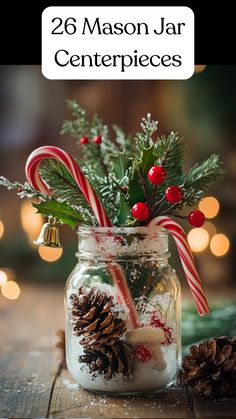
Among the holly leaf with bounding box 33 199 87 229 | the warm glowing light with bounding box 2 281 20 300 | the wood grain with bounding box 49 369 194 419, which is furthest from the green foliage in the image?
the warm glowing light with bounding box 2 281 20 300

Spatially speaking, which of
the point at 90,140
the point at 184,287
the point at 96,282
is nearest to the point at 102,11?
the point at 90,140

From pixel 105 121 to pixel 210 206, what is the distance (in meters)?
0.61

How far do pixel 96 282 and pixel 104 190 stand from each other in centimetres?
15

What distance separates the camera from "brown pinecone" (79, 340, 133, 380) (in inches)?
35.7

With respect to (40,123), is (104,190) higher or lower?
lower

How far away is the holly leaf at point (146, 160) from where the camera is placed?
0.94 m

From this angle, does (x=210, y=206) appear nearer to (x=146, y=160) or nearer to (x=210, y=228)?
(x=210, y=228)

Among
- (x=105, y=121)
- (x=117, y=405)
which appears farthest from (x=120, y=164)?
(x=105, y=121)

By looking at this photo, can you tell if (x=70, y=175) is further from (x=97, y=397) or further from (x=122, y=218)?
(x=97, y=397)

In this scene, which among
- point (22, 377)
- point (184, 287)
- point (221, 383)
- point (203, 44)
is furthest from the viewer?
point (184, 287)

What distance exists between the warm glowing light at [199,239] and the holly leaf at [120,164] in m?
1.54

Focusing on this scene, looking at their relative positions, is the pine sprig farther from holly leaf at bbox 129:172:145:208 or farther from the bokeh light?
the bokeh light

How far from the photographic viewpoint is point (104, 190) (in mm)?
995

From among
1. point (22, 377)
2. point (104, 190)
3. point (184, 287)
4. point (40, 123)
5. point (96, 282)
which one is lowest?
point (184, 287)
